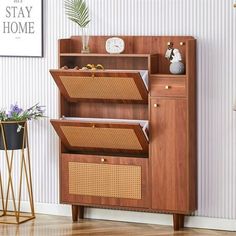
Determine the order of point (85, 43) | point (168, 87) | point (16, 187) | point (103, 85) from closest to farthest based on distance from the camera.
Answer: point (168, 87) → point (103, 85) → point (85, 43) → point (16, 187)

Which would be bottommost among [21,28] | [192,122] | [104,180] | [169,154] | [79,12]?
[104,180]

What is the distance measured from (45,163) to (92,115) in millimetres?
664

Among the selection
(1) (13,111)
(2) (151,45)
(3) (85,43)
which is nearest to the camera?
(2) (151,45)

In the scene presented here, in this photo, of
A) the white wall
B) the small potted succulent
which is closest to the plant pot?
the small potted succulent

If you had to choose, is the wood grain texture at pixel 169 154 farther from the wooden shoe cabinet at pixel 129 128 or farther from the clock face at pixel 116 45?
the clock face at pixel 116 45

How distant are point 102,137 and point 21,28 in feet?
4.22

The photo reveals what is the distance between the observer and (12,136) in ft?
22.5

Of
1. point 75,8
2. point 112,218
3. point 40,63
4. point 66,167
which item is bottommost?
point 112,218

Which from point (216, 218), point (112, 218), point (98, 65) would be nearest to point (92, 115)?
point (98, 65)

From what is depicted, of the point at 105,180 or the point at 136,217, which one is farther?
the point at 136,217

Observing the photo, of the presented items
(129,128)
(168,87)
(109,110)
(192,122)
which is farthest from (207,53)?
(109,110)

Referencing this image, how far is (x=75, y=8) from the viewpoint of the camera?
22.4 feet

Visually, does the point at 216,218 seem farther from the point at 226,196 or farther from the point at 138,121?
the point at 138,121

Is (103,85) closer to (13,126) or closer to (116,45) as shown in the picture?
(116,45)
